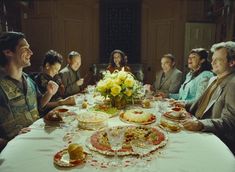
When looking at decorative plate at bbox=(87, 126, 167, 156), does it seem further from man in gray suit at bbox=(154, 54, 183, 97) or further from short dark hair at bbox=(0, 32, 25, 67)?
man in gray suit at bbox=(154, 54, 183, 97)

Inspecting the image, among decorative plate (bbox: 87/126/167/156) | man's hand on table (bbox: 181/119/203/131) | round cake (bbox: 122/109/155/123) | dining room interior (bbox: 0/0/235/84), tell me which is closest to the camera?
decorative plate (bbox: 87/126/167/156)

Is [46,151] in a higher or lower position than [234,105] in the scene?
lower

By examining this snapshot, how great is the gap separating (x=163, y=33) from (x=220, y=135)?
461cm

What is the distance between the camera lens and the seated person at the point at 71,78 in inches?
143

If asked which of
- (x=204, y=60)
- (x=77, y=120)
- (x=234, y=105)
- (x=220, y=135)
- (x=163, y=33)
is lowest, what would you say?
(x=220, y=135)

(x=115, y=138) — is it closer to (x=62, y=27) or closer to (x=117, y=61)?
(x=117, y=61)

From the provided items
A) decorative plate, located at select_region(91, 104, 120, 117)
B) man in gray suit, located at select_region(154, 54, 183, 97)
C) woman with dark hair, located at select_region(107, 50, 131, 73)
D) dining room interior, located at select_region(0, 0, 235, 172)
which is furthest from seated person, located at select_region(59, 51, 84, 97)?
decorative plate, located at select_region(91, 104, 120, 117)

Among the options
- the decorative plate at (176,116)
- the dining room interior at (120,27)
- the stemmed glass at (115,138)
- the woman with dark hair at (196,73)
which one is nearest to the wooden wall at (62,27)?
the dining room interior at (120,27)

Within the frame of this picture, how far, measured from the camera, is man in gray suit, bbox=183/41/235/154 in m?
1.74

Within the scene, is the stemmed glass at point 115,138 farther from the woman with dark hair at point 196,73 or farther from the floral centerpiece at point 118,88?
the woman with dark hair at point 196,73

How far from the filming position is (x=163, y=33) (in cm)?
618

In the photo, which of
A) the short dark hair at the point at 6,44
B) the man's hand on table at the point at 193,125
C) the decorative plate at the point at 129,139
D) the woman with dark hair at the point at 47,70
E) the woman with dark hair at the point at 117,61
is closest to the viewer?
the decorative plate at the point at 129,139

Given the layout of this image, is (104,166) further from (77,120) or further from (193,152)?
(77,120)

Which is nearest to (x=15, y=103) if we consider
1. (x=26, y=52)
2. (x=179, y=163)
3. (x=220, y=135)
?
(x=26, y=52)
